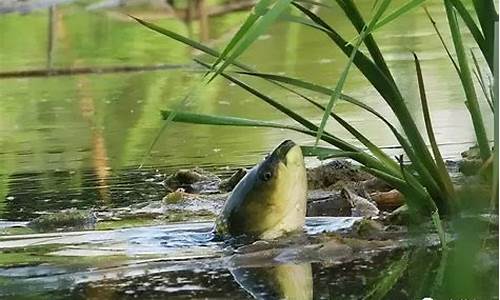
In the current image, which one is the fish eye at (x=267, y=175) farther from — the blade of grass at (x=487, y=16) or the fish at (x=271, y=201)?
the blade of grass at (x=487, y=16)

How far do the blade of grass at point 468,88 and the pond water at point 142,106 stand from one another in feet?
0.43

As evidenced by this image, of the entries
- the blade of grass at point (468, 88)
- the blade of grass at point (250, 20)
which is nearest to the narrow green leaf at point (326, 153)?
the blade of grass at point (468, 88)

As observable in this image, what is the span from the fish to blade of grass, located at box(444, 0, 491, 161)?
34 centimetres

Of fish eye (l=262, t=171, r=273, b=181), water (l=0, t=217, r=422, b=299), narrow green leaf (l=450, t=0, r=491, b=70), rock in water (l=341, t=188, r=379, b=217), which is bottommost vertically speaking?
water (l=0, t=217, r=422, b=299)

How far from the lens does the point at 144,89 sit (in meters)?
5.62

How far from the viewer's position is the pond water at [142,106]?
11.5ft

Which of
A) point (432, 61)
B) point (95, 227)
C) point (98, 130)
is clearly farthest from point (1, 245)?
point (432, 61)

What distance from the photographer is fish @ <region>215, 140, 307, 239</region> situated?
2.36 m

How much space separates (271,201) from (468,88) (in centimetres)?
42

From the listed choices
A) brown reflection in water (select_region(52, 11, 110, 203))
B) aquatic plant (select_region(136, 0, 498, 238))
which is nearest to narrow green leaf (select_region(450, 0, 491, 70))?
aquatic plant (select_region(136, 0, 498, 238))

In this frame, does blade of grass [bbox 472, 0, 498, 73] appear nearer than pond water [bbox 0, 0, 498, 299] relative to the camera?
No

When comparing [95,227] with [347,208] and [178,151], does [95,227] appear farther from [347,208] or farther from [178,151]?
[178,151]

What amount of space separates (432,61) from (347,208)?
3.29 meters

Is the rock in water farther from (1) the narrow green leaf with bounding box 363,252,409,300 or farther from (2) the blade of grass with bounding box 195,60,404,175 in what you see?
(1) the narrow green leaf with bounding box 363,252,409,300
